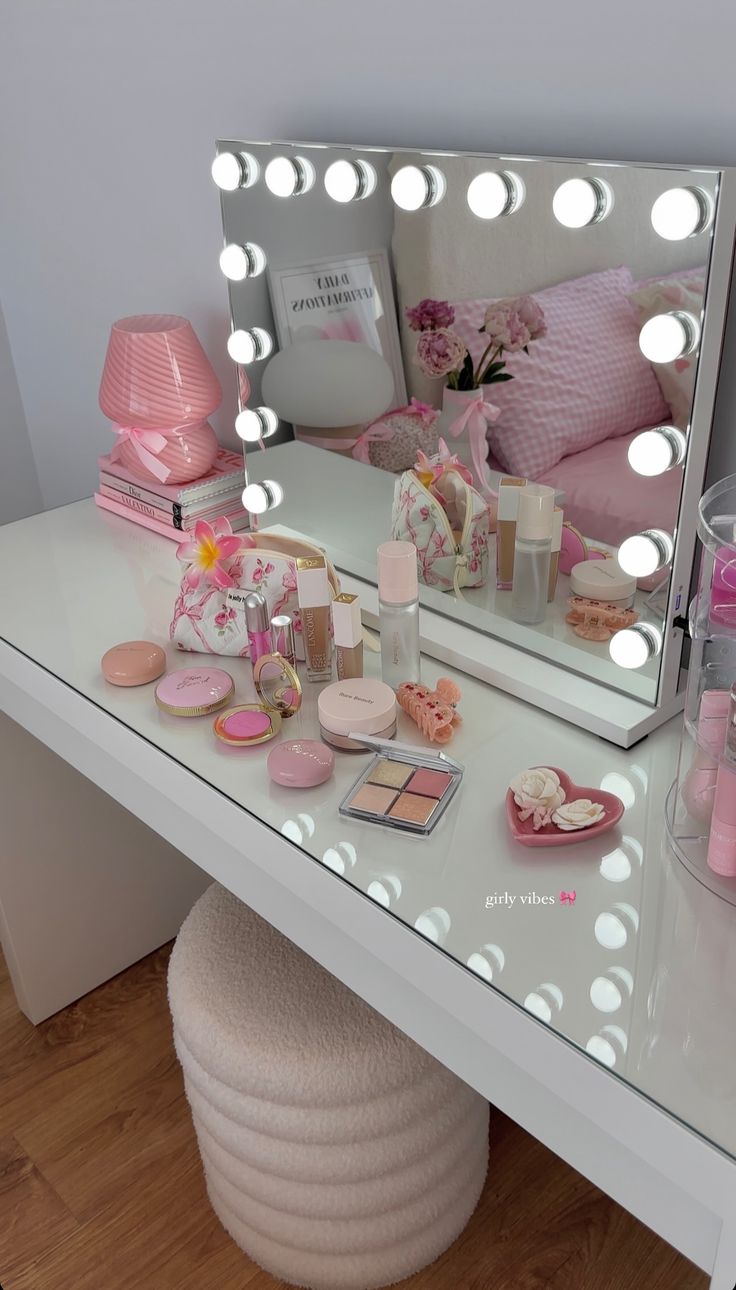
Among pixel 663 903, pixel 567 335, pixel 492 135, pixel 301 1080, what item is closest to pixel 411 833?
pixel 663 903

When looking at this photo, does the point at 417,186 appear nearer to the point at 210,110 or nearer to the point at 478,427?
the point at 478,427

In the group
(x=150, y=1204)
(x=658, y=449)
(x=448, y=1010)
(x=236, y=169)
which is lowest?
(x=150, y=1204)

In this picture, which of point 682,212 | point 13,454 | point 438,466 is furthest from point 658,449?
point 13,454

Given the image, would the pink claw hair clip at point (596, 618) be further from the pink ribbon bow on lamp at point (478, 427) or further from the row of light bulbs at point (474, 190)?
the row of light bulbs at point (474, 190)

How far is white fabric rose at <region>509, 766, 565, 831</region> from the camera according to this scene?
931 millimetres

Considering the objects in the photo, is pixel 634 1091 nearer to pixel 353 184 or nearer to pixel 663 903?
pixel 663 903

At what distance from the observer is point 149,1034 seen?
5.69ft

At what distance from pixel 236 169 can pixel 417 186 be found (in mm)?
290

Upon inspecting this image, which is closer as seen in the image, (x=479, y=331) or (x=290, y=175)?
(x=479, y=331)

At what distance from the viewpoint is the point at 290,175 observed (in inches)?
47.9

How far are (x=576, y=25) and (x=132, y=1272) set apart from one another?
59.5 inches

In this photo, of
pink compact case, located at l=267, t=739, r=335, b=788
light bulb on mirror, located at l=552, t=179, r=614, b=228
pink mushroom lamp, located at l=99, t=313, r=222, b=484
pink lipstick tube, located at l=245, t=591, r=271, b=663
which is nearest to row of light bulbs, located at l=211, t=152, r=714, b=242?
light bulb on mirror, located at l=552, t=179, r=614, b=228

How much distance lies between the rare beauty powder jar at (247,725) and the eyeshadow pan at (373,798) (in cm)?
14

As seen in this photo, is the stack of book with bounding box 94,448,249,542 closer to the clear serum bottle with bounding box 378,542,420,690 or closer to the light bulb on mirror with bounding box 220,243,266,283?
the light bulb on mirror with bounding box 220,243,266,283
